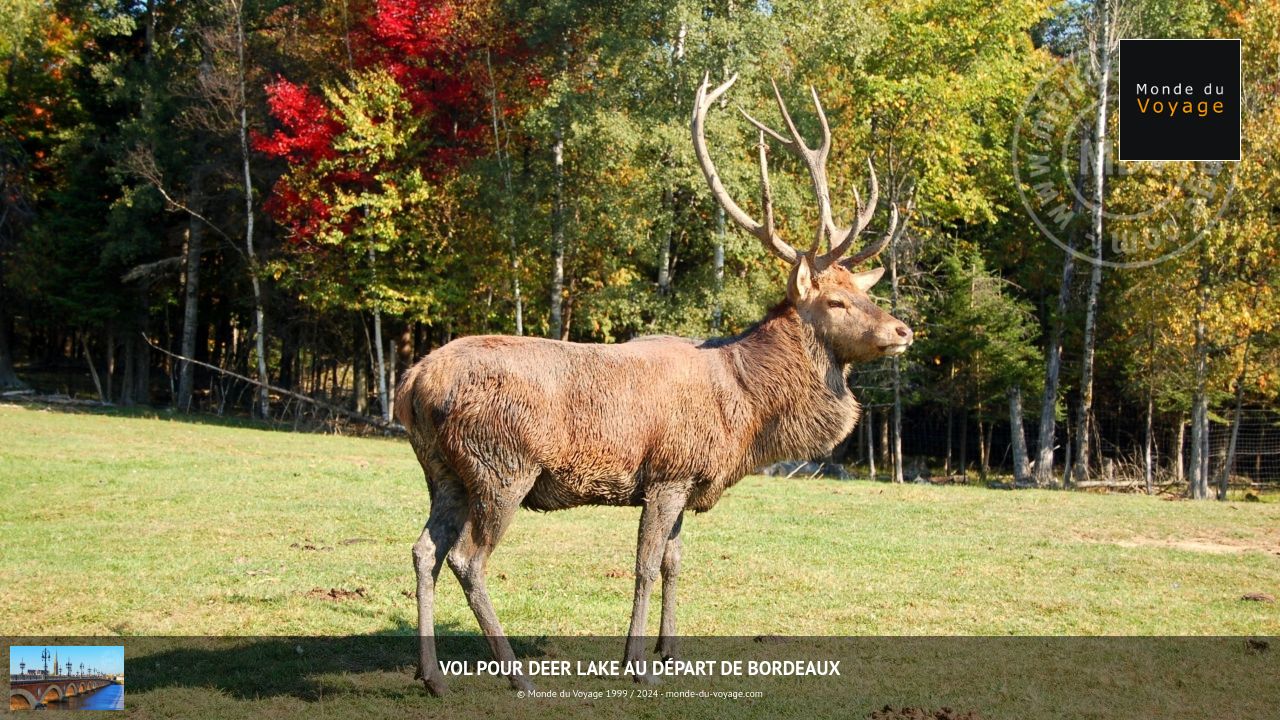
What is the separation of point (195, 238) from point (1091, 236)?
25.2 metres

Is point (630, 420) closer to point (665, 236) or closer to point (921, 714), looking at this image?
point (921, 714)

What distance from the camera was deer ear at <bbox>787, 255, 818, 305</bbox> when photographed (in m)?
8.67

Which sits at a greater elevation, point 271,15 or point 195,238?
point 271,15

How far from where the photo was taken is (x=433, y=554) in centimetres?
793

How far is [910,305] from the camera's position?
2928cm

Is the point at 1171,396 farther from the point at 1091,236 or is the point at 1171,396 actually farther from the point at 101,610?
the point at 101,610

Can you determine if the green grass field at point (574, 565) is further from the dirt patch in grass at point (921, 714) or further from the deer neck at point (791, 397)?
the deer neck at point (791, 397)

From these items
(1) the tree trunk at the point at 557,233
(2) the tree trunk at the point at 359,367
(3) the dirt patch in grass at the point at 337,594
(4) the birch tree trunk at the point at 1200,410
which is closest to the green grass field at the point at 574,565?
(3) the dirt patch in grass at the point at 337,594

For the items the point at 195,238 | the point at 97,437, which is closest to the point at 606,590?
the point at 97,437

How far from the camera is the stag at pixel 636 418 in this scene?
25.6ft

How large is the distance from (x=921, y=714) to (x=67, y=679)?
224 inches

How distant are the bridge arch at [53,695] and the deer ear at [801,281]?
574cm

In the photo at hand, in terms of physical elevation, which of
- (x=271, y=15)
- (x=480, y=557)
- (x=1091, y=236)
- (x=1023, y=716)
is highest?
(x=271, y=15)

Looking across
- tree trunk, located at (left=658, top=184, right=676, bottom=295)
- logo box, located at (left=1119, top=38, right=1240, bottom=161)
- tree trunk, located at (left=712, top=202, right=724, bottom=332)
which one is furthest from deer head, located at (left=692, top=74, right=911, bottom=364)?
tree trunk, located at (left=658, top=184, right=676, bottom=295)
